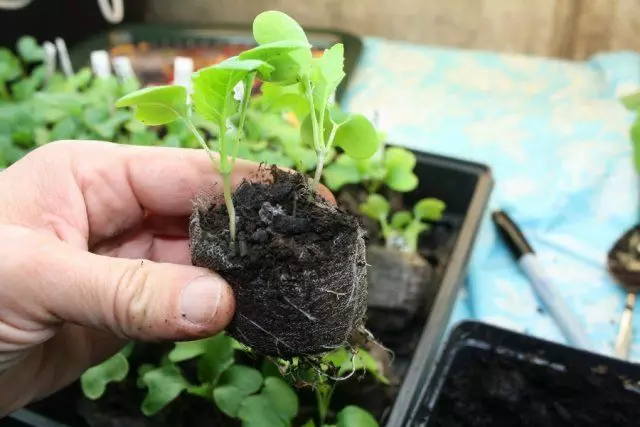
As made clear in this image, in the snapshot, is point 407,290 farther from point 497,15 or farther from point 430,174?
point 497,15

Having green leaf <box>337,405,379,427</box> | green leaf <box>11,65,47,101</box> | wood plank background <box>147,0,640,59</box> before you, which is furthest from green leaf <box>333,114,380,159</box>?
wood plank background <box>147,0,640,59</box>

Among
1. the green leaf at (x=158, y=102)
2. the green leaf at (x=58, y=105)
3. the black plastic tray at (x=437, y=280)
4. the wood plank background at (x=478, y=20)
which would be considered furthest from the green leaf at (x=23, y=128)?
the wood plank background at (x=478, y=20)

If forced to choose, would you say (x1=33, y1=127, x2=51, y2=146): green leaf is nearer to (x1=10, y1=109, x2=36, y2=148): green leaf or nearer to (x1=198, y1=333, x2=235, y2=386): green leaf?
(x1=10, y1=109, x2=36, y2=148): green leaf

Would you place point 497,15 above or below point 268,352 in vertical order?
above

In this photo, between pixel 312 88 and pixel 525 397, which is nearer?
pixel 312 88

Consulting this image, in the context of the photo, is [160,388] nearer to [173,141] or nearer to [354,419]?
[354,419]

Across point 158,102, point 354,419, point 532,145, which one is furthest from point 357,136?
point 532,145

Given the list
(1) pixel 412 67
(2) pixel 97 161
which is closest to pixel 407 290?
(2) pixel 97 161
